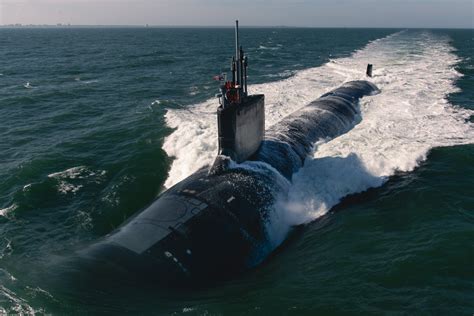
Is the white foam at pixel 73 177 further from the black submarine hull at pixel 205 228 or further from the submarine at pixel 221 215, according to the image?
the black submarine hull at pixel 205 228

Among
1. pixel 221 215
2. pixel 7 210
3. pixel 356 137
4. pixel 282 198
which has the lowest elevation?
pixel 7 210

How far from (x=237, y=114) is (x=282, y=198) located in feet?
12.1

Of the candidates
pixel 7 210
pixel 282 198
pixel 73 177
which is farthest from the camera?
pixel 73 177

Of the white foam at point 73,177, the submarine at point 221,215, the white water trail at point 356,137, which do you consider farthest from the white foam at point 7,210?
the white water trail at point 356,137

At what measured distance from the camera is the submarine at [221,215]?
11.1m

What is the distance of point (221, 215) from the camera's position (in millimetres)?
13117

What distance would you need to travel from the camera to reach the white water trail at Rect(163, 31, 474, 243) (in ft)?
55.7

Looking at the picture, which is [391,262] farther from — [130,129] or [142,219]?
[130,129]

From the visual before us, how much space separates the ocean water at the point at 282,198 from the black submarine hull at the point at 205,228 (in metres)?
0.64

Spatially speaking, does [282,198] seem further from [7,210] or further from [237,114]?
[7,210]

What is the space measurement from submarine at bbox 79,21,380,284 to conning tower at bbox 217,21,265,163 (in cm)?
4

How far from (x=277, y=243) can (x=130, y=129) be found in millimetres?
Answer: 17029

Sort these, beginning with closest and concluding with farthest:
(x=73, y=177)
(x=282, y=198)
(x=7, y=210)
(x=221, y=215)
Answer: (x=221, y=215) < (x=282, y=198) < (x=7, y=210) < (x=73, y=177)

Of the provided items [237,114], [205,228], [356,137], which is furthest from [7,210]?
[356,137]
